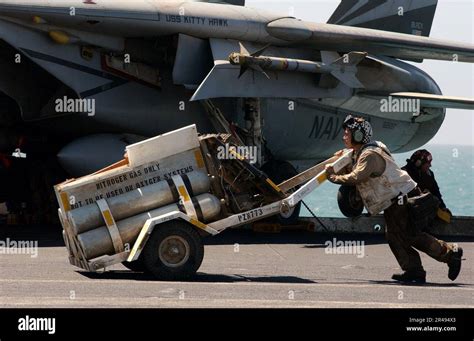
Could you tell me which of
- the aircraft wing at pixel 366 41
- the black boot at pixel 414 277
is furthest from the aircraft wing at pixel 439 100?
the black boot at pixel 414 277

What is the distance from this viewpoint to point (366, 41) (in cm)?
2036

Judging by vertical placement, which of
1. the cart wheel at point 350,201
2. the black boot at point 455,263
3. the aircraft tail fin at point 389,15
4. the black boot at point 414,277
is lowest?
the black boot at point 414,277

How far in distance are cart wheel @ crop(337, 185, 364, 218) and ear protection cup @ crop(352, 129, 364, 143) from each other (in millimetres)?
9685

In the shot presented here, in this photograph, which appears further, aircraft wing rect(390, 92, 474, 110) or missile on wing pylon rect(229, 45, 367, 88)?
aircraft wing rect(390, 92, 474, 110)

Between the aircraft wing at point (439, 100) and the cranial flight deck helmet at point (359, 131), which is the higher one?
the aircraft wing at point (439, 100)

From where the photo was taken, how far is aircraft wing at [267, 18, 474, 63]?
62.0ft

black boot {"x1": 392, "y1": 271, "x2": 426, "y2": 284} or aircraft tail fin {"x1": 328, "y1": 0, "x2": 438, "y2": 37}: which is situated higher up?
aircraft tail fin {"x1": 328, "y1": 0, "x2": 438, "y2": 37}

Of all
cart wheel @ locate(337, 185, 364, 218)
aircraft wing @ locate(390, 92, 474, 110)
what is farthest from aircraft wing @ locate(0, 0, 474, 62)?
cart wheel @ locate(337, 185, 364, 218)

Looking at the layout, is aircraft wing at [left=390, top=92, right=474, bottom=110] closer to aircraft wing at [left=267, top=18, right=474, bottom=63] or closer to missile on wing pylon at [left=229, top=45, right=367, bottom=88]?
aircraft wing at [left=267, top=18, right=474, bottom=63]

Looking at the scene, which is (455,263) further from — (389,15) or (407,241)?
(389,15)

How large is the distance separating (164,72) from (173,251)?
7.59 meters

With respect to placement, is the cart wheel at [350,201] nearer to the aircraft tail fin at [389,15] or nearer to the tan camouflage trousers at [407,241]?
the aircraft tail fin at [389,15]

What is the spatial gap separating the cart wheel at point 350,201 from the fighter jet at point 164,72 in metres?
1.56

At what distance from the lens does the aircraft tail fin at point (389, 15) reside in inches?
895
